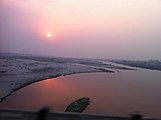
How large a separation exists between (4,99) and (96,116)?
1305 centimetres

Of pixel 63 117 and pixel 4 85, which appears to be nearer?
pixel 63 117

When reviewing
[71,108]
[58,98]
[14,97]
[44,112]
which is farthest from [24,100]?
[44,112]

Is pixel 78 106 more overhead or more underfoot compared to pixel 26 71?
more underfoot

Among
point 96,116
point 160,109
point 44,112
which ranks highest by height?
point 44,112

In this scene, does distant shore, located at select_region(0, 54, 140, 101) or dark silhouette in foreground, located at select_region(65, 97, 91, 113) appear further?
distant shore, located at select_region(0, 54, 140, 101)

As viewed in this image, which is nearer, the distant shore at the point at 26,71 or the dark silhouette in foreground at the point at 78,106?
the dark silhouette in foreground at the point at 78,106

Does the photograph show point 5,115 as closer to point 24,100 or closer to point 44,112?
point 44,112

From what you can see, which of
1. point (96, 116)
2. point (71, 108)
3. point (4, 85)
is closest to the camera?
point (96, 116)

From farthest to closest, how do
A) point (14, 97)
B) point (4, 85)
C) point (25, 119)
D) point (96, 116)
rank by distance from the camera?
1. point (4, 85)
2. point (14, 97)
3. point (96, 116)
4. point (25, 119)

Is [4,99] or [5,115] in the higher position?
[5,115]

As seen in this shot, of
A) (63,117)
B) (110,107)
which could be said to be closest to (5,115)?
(63,117)

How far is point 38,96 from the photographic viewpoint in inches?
707

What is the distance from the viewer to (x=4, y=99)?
1595cm

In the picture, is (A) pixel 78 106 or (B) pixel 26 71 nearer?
(A) pixel 78 106
